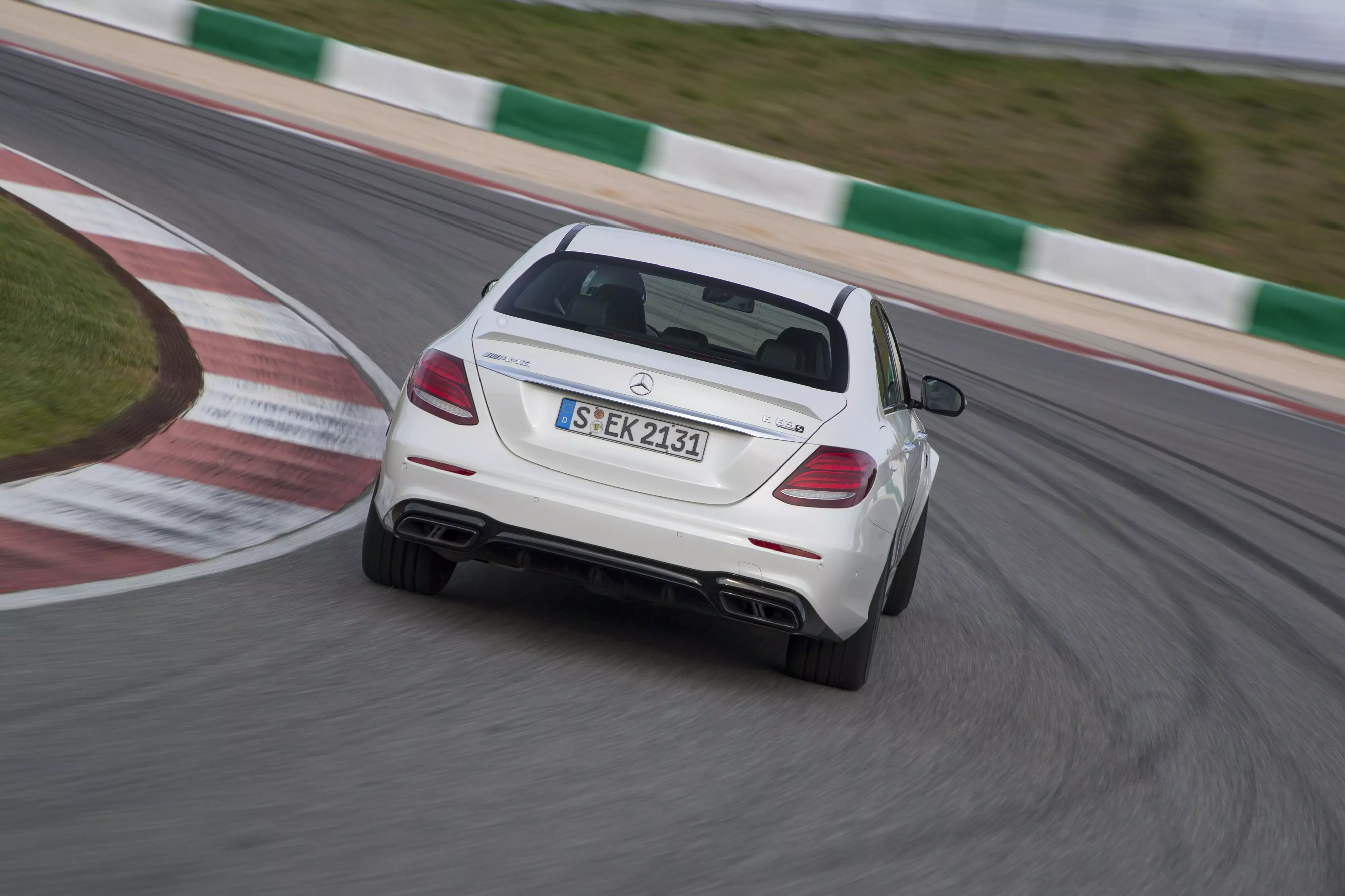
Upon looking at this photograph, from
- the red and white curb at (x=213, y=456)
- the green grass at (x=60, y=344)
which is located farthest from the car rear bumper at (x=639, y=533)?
the green grass at (x=60, y=344)

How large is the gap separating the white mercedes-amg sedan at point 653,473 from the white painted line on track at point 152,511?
37.1 inches

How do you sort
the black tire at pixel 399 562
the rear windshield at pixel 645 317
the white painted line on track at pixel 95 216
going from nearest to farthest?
the rear windshield at pixel 645 317, the black tire at pixel 399 562, the white painted line on track at pixel 95 216

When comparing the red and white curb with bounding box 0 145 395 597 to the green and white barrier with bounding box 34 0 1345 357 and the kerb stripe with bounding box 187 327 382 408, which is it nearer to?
the kerb stripe with bounding box 187 327 382 408

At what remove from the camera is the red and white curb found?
5719mm

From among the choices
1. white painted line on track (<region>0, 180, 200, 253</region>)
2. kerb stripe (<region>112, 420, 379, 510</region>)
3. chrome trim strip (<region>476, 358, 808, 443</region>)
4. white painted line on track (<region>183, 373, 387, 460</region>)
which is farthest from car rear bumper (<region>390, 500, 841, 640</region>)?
white painted line on track (<region>0, 180, 200, 253</region>)

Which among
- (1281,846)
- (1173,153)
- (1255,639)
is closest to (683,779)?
(1281,846)

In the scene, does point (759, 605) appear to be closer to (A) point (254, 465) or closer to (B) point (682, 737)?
(B) point (682, 737)

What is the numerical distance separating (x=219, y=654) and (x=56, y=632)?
18.6 inches

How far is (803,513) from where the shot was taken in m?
5.11

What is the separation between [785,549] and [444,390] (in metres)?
1.24

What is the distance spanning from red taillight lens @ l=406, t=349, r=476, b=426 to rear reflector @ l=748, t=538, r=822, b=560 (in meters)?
1.00

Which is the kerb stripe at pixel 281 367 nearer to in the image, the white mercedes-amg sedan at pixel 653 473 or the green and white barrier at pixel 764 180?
the white mercedes-amg sedan at pixel 653 473

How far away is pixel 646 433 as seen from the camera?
514 centimetres

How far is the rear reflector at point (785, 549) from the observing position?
5.07 metres
